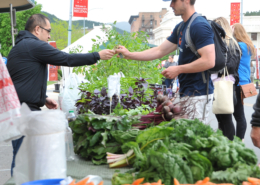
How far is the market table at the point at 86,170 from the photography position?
1687 mm

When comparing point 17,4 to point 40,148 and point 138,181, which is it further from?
point 138,181

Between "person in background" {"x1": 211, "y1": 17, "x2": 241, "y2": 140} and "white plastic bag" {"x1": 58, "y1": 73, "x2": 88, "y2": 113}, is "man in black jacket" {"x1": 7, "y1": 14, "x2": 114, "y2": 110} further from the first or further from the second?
"white plastic bag" {"x1": 58, "y1": 73, "x2": 88, "y2": 113}

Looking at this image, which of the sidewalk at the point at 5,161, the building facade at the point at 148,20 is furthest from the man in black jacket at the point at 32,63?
the building facade at the point at 148,20

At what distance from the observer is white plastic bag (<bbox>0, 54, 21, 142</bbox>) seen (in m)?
1.77

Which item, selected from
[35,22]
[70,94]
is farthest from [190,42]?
[70,94]

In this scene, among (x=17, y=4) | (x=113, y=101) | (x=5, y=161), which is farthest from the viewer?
(x=17, y=4)

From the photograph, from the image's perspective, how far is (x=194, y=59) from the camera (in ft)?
8.80

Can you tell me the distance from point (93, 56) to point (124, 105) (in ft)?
1.92

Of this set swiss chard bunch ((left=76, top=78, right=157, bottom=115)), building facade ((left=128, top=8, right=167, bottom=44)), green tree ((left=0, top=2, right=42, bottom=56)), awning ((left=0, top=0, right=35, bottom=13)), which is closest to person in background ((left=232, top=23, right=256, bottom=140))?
swiss chard bunch ((left=76, top=78, right=157, bottom=115))

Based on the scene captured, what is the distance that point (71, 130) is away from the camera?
8.02 feet

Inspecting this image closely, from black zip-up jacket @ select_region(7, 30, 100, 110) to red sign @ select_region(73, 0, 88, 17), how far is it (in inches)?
563

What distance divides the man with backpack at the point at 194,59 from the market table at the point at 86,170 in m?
0.87

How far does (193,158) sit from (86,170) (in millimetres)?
726

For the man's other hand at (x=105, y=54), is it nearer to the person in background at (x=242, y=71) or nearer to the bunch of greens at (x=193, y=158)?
the bunch of greens at (x=193, y=158)
